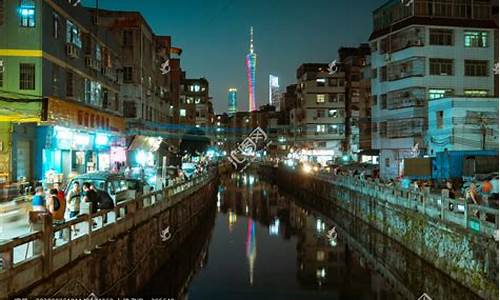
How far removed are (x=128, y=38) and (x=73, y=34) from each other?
1687cm

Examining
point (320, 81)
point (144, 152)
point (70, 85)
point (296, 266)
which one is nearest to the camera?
point (296, 266)

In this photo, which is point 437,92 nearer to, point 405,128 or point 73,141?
point 405,128

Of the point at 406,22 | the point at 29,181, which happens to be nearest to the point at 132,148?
the point at 29,181

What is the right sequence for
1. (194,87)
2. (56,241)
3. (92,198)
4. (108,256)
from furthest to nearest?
(194,87), (92,198), (108,256), (56,241)

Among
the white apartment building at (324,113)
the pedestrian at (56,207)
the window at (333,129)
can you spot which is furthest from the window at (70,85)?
the window at (333,129)

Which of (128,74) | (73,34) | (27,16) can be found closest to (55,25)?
(27,16)

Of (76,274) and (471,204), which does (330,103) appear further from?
(76,274)

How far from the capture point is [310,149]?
293ft

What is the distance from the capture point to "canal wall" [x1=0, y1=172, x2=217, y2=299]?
11.2 metres

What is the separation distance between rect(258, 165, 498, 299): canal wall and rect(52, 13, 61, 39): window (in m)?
22.8

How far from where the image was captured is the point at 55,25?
97.5ft

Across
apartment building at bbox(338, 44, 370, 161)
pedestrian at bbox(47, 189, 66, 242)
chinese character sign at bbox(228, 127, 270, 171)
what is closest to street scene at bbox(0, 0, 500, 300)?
pedestrian at bbox(47, 189, 66, 242)

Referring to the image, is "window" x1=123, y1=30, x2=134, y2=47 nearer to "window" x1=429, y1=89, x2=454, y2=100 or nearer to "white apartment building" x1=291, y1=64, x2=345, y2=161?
"window" x1=429, y1=89, x2=454, y2=100

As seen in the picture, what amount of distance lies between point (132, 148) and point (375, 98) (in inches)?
1051
